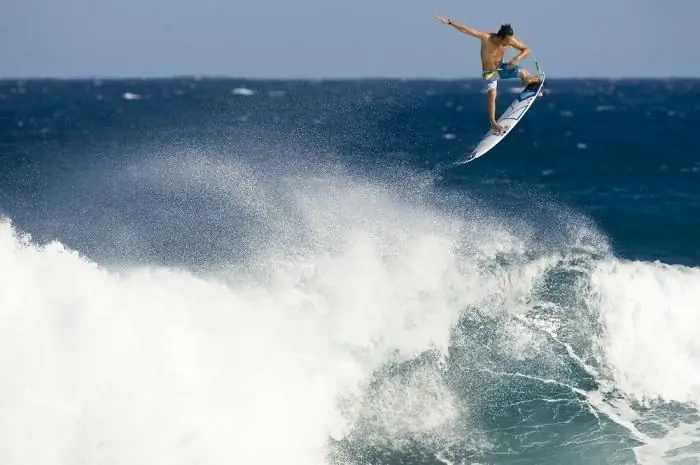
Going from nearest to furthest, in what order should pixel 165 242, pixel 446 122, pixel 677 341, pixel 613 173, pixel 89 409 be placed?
pixel 89 409, pixel 677 341, pixel 165 242, pixel 613 173, pixel 446 122

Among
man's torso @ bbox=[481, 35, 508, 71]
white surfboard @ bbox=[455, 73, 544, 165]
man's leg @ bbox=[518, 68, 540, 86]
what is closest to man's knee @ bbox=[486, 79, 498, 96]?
man's torso @ bbox=[481, 35, 508, 71]

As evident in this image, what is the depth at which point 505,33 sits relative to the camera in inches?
530

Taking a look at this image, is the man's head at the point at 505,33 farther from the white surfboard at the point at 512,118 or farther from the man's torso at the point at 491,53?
the white surfboard at the point at 512,118

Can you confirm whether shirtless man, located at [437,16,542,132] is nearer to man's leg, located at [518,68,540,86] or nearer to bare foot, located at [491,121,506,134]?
man's leg, located at [518,68,540,86]

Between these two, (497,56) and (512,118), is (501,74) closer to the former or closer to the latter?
(497,56)

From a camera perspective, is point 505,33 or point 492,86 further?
point 492,86

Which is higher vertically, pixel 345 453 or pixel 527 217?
pixel 527 217

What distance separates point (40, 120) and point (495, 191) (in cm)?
3805

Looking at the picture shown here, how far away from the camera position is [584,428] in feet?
44.7

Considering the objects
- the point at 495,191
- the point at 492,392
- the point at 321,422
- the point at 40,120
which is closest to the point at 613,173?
the point at 495,191

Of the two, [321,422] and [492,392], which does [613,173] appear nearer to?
[492,392]

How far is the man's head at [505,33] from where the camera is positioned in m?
13.4

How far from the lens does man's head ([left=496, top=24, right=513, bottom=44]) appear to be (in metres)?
13.4

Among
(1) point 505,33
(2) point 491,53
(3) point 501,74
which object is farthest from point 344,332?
(1) point 505,33
